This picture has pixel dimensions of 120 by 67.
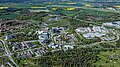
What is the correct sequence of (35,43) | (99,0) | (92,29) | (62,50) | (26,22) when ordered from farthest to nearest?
(99,0)
(26,22)
(92,29)
(35,43)
(62,50)

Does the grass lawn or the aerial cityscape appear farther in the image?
the aerial cityscape

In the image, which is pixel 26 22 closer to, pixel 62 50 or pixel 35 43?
pixel 35 43

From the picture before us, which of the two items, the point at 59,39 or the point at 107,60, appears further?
the point at 59,39

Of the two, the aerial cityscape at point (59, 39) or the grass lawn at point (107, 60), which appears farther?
the aerial cityscape at point (59, 39)

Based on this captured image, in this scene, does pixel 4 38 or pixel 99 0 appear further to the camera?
pixel 99 0

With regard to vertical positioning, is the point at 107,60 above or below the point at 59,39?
below

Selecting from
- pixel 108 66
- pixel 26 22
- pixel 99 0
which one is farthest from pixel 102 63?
pixel 99 0

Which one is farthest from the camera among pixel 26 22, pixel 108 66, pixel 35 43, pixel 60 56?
pixel 26 22

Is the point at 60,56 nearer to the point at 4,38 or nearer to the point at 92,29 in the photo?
the point at 4,38
